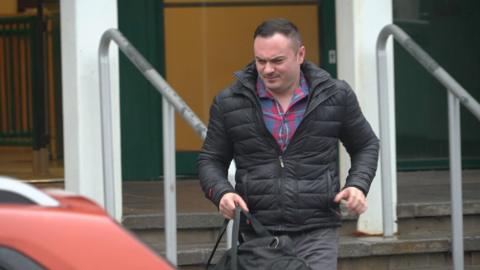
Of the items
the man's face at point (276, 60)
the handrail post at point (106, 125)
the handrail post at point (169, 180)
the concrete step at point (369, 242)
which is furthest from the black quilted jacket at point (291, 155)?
the concrete step at point (369, 242)

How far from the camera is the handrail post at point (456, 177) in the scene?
6.96 m

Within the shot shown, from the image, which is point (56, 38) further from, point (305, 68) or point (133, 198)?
point (305, 68)

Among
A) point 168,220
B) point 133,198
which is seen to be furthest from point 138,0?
point 168,220

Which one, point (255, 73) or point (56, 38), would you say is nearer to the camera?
point (255, 73)

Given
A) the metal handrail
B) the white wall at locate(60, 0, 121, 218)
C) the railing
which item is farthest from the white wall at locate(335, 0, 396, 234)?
the metal handrail

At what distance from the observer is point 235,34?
993 cm

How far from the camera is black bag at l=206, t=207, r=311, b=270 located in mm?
4203

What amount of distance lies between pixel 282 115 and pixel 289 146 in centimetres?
13

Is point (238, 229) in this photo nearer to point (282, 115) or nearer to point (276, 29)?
point (282, 115)

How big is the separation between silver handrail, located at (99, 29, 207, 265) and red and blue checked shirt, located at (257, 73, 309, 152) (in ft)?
5.44

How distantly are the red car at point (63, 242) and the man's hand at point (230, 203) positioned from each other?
1.90 m

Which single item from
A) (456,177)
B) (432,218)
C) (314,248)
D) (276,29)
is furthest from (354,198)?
(432,218)

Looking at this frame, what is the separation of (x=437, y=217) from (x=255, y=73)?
3.49 metres

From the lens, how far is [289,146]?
4535 millimetres
